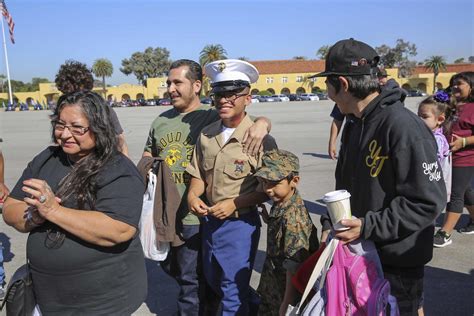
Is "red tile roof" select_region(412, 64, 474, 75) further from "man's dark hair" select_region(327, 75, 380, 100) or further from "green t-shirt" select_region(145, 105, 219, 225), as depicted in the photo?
"man's dark hair" select_region(327, 75, 380, 100)

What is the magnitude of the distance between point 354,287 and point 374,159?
2.11ft

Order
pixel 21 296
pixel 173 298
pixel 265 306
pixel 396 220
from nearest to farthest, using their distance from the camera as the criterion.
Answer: pixel 396 220 < pixel 21 296 < pixel 265 306 < pixel 173 298

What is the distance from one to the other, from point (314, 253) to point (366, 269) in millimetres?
414

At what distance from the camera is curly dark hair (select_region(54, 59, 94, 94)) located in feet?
10.7

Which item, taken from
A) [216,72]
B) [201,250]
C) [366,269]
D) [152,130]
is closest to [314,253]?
[366,269]

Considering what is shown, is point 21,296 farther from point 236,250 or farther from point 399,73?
point 399,73

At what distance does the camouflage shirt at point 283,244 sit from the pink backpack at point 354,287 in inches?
17.7

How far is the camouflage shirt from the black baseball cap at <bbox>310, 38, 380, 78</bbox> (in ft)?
3.03

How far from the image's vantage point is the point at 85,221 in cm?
206

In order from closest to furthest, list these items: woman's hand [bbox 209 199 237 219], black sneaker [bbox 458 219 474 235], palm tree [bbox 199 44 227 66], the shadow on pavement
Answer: woman's hand [bbox 209 199 237 219] < the shadow on pavement < black sneaker [bbox 458 219 474 235] < palm tree [bbox 199 44 227 66]

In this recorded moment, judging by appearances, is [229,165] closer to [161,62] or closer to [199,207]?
[199,207]

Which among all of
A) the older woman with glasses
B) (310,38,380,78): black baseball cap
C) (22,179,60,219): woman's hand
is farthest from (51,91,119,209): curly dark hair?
(310,38,380,78): black baseball cap

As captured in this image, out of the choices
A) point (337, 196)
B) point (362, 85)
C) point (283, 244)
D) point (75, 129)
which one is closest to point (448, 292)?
point (283, 244)

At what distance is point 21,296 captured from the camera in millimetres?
2207
